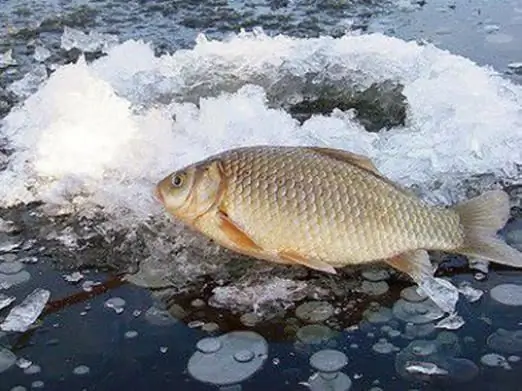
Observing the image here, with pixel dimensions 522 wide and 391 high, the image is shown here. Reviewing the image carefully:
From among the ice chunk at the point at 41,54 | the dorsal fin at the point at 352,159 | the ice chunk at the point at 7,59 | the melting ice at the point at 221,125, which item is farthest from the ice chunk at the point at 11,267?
the ice chunk at the point at 41,54

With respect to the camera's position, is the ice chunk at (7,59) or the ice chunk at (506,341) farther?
the ice chunk at (7,59)

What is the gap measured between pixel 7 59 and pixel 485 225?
134 inches

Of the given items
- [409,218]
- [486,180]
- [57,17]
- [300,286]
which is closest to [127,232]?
[300,286]

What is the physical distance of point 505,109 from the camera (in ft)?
12.3

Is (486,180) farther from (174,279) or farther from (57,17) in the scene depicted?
(57,17)

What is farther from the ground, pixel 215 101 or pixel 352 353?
pixel 215 101

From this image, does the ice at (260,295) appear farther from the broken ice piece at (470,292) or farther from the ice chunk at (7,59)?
the ice chunk at (7,59)

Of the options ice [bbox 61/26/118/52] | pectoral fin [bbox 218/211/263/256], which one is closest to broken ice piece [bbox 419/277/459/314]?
pectoral fin [bbox 218/211/263/256]

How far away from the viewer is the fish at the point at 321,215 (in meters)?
2.52

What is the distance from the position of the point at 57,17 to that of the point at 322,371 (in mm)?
4495

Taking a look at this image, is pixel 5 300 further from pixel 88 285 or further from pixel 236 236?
pixel 236 236

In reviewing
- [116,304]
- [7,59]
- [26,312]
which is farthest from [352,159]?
[7,59]

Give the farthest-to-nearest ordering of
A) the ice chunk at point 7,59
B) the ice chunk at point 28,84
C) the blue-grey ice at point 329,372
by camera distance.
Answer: the ice chunk at point 7,59 < the ice chunk at point 28,84 < the blue-grey ice at point 329,372

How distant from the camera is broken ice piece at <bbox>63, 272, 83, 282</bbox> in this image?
2.69 m
